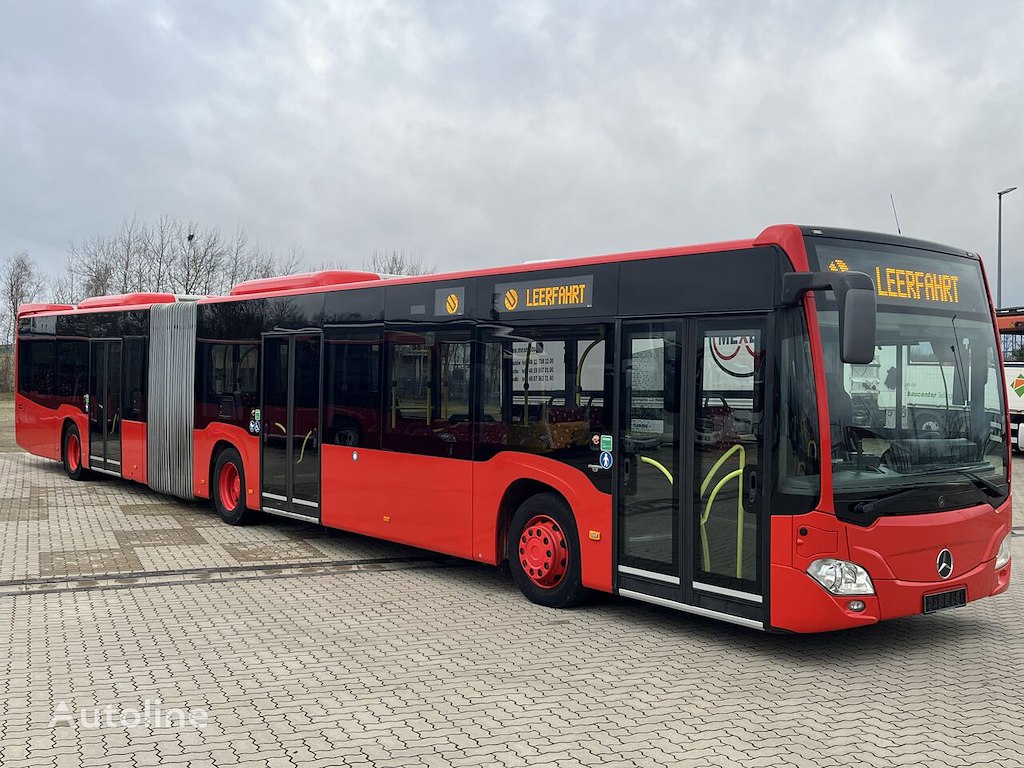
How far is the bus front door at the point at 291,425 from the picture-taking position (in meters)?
10.8

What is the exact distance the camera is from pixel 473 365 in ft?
28.2

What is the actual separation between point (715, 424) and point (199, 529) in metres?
7.59

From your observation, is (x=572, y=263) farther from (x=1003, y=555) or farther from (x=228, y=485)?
(x=228, y=485)

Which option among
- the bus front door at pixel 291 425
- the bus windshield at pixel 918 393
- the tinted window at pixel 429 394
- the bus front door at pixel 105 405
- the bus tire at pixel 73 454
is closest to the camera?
the bus windshield at pixel 918 393

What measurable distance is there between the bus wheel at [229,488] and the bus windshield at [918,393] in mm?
8083

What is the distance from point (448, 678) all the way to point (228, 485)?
7342 mm

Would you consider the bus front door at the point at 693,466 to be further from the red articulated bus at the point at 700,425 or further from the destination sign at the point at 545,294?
the destination sign at the point at 545,294

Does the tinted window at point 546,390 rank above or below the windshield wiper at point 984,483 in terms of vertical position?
above

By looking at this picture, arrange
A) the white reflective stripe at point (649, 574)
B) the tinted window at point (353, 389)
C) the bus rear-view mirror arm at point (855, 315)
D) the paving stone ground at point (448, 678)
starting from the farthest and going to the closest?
the tinted window at point (353, 389)
the white reflective stripe at point (649, 574)
the bus rear-view mirror arm at point (855, 315)
the paving stone ground at point (448, 678)

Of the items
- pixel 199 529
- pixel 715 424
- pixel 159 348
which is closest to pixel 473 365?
pixel 715 424

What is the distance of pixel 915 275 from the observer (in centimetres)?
682

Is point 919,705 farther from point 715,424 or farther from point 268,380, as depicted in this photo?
point 268,380

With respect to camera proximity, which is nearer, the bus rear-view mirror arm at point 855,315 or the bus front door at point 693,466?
the bus rear-view mirror arm at point 855,315

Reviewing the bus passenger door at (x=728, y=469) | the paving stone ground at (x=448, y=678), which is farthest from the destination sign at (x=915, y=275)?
the paving stone ground at (x=448, y=678)
